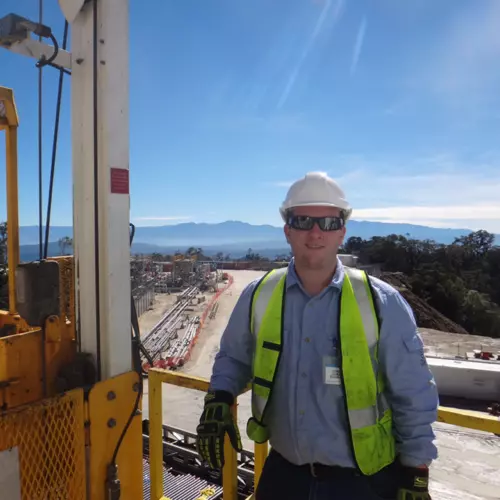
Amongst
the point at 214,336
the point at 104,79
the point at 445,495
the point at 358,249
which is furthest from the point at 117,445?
the point at 358,249

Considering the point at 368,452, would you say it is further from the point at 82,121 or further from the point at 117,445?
the point at 82,121

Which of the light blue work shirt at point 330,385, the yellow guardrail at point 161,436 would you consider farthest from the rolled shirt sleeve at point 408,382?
the yellow guardrail at point 161,436

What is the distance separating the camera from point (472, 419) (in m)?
2.42

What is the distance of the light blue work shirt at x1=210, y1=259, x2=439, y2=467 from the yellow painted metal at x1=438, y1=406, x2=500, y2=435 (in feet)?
1.59

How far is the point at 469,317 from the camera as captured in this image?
43562 millimetres

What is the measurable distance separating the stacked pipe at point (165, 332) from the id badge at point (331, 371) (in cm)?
1837

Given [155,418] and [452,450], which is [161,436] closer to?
[155,418]

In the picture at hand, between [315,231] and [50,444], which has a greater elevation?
[315,231]

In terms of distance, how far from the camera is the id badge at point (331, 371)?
2119mm

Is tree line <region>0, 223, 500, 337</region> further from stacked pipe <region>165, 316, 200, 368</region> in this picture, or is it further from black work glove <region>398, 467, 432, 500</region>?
black work glove <region>398, 467, 432, 500</region>

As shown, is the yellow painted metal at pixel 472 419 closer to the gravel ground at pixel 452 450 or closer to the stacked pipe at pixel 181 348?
the gravel ground at pixel 452 450

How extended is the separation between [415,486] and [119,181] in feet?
7.01

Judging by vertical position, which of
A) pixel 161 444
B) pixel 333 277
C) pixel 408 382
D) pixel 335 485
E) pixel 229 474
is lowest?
pixel 229 474

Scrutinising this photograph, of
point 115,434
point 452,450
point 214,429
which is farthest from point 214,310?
point 214,429
